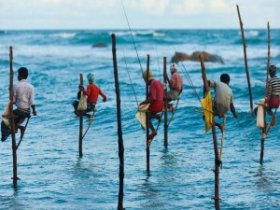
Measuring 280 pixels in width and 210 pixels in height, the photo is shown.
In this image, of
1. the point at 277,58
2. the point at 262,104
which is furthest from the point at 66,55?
the point at 262,104

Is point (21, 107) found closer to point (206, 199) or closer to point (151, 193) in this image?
point (151, 193)

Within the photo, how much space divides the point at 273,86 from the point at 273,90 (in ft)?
0.33

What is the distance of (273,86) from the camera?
52.0 feet

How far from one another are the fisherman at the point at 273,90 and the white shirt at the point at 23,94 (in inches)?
205

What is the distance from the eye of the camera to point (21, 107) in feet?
49.0

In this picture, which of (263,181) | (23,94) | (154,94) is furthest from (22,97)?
(263,181)

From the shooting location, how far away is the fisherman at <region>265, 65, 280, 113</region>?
15.8 meters

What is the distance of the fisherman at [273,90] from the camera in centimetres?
1576

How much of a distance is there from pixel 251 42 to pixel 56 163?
219ft

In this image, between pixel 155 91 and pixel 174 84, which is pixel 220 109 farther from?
pixel 174 84

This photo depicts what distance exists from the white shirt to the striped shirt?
522cm

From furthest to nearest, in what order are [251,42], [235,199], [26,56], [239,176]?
[251,42] < [26,56] < [239,176] < [235,199]

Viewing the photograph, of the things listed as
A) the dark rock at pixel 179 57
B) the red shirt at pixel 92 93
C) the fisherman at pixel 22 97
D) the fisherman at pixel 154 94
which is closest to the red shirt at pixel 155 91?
the fisherman at pixel 154 94

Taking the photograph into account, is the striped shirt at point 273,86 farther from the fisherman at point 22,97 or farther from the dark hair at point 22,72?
the dark hair at point 22,72
